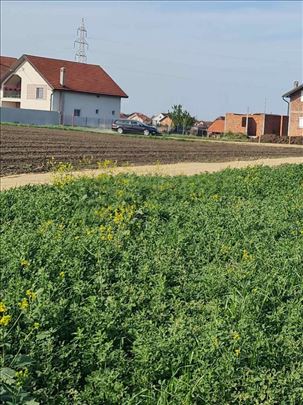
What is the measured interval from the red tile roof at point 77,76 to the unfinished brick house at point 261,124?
13311 mm

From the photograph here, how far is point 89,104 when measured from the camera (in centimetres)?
6862

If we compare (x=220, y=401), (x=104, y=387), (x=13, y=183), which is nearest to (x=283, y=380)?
(x=220, y=401)

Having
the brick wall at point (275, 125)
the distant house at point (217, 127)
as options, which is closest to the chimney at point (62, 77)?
the distant house at point (217, 127)

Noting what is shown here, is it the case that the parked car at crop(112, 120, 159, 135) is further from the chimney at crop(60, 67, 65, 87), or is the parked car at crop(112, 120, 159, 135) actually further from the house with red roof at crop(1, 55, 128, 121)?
the chimney at crop(60, 67, 65, 87)

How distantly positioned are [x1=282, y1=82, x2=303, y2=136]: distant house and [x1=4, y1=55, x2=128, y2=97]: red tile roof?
18.2 meters

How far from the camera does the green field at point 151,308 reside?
3.56 m

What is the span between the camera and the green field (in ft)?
11.7

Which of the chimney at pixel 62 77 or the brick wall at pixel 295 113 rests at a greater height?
the chimney at pixel 62 77

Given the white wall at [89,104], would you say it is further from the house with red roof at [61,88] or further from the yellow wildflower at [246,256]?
the yellow wildflower at [246,256]

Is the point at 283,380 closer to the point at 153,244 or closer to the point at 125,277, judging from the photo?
the point at 125,277

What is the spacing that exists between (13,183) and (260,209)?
809 centimetres

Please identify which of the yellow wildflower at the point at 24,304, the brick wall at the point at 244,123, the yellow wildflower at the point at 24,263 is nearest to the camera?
the yellow wildflower at the point at 24,304

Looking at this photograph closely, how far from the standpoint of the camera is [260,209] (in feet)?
28.4

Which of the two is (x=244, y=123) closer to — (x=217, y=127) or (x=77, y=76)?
(x=217, y=127)
